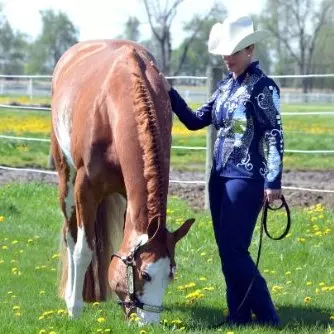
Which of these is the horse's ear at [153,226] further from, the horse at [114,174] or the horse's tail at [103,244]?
the horse's tail at [103,244]

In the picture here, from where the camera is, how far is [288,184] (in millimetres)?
Answer: 12156

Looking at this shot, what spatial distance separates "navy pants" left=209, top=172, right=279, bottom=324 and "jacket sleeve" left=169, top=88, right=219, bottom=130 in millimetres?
469

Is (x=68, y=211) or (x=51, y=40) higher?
(x=51, y=40)

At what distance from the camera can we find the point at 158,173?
5043mm

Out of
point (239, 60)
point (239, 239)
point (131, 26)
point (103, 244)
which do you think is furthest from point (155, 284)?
point (131, 26)

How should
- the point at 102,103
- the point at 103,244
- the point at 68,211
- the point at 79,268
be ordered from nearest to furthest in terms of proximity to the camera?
1. the point at 102,103
2. the point at 79,268
3. the point at 103,244
4. the point at 68,211

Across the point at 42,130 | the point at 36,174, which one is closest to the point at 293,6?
the point at 42,130

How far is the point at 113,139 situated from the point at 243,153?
808 millimetres

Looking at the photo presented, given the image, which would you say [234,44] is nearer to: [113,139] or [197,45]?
[113,139]

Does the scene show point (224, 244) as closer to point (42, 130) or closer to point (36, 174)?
Result: point (36, 174)

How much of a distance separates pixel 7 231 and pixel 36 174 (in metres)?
4.83

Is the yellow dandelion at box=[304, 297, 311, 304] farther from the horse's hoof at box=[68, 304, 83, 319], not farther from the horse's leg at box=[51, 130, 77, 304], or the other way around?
the horse's leg at box=[51, 130, 77, 304]

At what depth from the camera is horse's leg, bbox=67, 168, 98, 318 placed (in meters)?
5.82

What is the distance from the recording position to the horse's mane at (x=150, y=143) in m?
4.98
